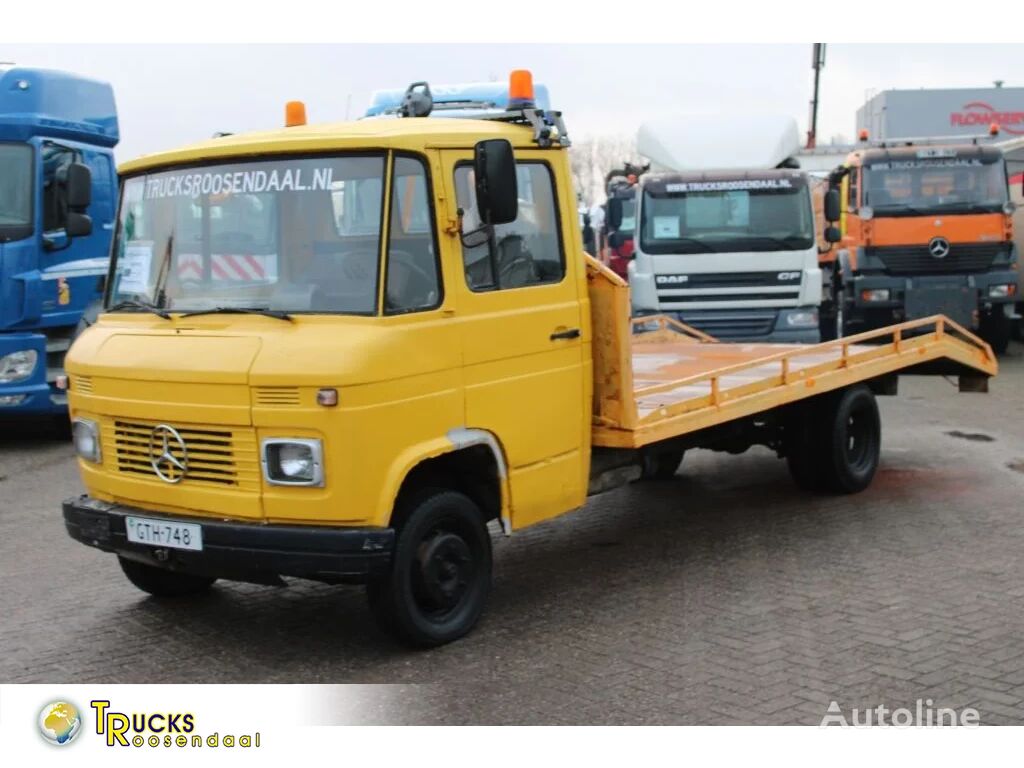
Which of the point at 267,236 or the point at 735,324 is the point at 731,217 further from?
the point at 267,236

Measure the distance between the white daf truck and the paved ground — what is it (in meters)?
4.51

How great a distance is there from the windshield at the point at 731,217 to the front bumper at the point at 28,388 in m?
6.31

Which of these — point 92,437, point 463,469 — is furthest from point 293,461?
point 92,437

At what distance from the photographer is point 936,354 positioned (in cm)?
898

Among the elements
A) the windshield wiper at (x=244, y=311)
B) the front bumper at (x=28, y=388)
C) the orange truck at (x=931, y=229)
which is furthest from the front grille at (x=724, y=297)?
the windshield wiper at (x=244, y=311)

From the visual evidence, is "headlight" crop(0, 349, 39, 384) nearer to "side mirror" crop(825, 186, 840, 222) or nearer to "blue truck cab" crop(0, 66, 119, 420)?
"blue truck cab" crop(0, 66, 119, 420)

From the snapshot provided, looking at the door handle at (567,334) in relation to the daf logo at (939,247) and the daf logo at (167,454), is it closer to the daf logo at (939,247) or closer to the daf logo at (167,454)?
the daf logo at (167,454)

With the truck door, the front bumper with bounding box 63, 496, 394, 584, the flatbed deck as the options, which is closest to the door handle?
the truck door

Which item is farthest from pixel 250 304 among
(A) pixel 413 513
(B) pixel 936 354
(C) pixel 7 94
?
(C) pixel 7 94

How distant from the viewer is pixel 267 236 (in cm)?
557

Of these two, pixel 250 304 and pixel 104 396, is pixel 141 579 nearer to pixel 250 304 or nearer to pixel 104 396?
pixel 104 396

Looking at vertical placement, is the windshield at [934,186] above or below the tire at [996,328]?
above

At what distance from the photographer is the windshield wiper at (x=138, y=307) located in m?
5.79

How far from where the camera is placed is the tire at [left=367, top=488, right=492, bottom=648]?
5.42 metres
